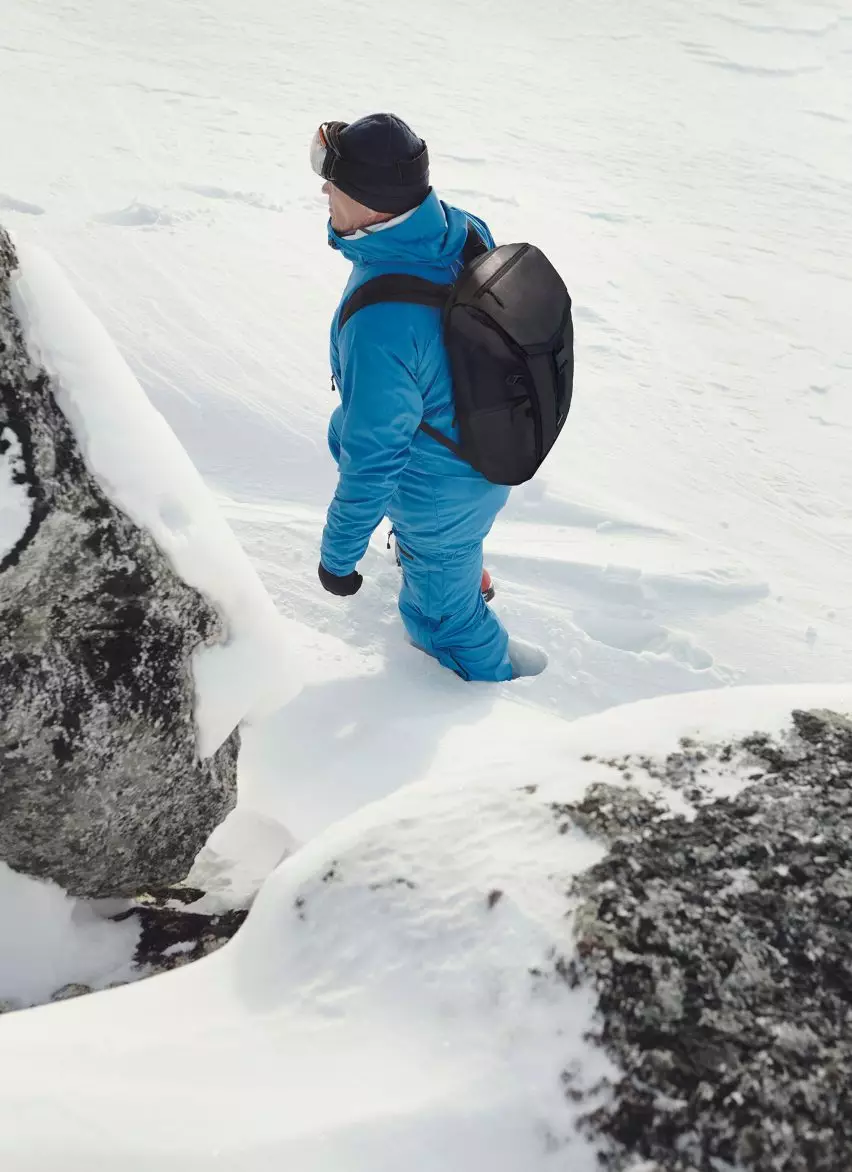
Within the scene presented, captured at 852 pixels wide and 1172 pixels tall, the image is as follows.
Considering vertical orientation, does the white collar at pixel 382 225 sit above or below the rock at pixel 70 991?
above

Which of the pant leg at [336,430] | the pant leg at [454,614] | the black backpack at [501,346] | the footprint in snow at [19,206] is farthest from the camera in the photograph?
the footprint in snow at [19,206]

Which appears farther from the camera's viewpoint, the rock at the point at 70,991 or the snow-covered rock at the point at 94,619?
the rock at the point at 70,991

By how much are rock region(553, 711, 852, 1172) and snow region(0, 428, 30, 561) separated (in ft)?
4.23

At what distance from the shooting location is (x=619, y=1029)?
3.77 feet

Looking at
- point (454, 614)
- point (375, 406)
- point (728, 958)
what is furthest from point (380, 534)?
point (728, 958)

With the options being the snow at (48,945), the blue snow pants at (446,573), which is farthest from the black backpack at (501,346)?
the snow at (48,945)

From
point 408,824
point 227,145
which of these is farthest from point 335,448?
point 227,145

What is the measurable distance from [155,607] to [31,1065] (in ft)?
3.44

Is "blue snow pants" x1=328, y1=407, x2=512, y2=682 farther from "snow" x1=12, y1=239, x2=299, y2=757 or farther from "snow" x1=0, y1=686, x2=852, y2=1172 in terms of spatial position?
"snow" x1=0, y1=686, x2=852, y2=1172

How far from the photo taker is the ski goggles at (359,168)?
2.41 m

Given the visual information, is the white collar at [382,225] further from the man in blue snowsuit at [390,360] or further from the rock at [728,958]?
the rock at [728,958]

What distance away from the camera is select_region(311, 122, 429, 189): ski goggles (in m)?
2.41

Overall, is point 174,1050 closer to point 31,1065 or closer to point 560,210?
point 31,1065

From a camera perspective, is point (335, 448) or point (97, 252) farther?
point (97, 252)
